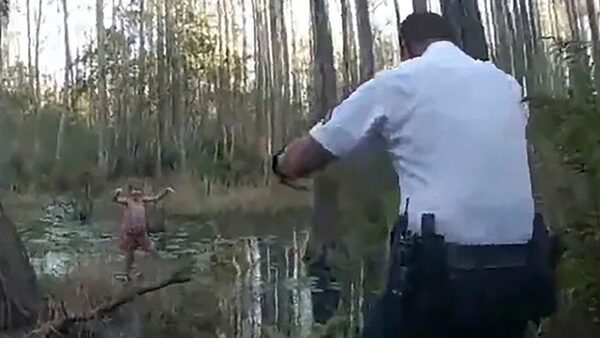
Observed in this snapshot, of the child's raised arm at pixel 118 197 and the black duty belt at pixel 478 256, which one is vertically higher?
the child's raised arm at pixel 118 197

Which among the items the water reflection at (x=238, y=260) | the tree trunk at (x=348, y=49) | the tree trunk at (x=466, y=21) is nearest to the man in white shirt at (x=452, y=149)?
the tree trunk at (x=466, y=21)

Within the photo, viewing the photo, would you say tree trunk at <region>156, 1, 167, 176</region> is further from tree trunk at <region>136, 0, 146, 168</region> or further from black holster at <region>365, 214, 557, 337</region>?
black holster at <region>365, 214, 557, 337</region>

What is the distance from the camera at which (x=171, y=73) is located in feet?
12.5

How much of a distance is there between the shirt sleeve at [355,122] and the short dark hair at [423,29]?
0.11m

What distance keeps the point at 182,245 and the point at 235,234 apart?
0.21 m

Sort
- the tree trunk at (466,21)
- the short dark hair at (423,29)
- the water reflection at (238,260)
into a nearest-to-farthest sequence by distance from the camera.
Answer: the short dark hair at (423,29) < the tree trunk at (466,21) < the water reflection at (238,260)

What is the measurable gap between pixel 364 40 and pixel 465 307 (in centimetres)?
267

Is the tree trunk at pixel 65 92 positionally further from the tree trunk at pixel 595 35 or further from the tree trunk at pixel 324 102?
the tree trunk at pixel 595 35

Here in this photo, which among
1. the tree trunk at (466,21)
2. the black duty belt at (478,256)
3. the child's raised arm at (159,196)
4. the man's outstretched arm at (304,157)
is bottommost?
the black duty belt at (478,256)

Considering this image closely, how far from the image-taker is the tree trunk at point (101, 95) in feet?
11.6

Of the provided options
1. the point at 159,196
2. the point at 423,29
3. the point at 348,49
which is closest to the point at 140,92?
the point at 159,196

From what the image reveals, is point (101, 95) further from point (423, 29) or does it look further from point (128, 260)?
point (423, 29)

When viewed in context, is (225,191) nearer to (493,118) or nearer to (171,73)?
(171,73)

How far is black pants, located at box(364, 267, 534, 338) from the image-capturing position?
3.48 feet
